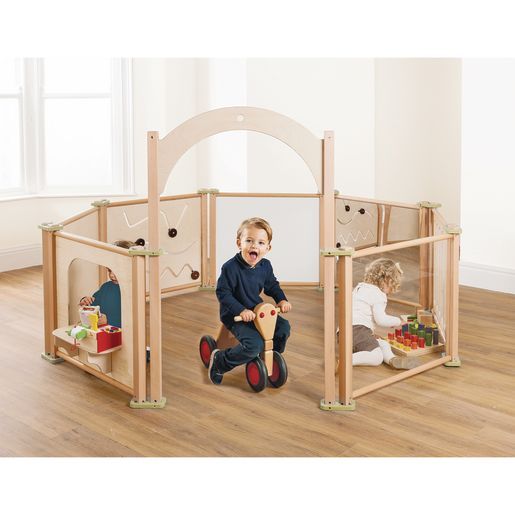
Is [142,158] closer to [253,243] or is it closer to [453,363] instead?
[253,243]

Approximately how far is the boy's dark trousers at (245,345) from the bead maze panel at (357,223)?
1.11m

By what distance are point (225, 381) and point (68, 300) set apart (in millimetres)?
727

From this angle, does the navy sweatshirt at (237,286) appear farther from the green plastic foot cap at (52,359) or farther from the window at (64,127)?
the window at (64,127)

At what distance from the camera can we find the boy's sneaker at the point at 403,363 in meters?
3.16

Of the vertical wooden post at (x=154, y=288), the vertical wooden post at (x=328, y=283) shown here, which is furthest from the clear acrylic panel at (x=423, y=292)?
the vertical wooden post at (x=154, y=288)

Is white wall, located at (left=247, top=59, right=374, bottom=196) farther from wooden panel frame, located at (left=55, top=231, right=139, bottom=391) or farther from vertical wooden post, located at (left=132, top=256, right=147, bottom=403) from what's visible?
vertical wooden post, located at (left=132, top=256, right=147, bottom=403)

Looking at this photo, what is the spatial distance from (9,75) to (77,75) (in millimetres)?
460

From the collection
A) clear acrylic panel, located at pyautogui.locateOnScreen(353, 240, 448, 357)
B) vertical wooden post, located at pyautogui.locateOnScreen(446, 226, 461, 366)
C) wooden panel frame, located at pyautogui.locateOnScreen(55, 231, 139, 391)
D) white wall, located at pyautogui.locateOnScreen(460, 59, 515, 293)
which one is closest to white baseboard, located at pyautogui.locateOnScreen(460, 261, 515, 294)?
white wall, located at pyautogui.locateOnScreen(460, 59, 515, 293)

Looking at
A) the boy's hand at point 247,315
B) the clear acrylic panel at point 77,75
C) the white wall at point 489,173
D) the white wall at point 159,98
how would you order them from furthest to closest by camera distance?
the white wall at point 159,98 → the clear acrylic panel at point 77,75 → the white wall at point 489,173 → the boy's hand at point 247,315

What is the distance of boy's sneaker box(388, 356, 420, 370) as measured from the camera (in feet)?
10.4

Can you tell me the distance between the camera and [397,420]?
272 centimetres

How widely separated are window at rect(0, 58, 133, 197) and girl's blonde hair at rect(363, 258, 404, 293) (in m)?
2.92
